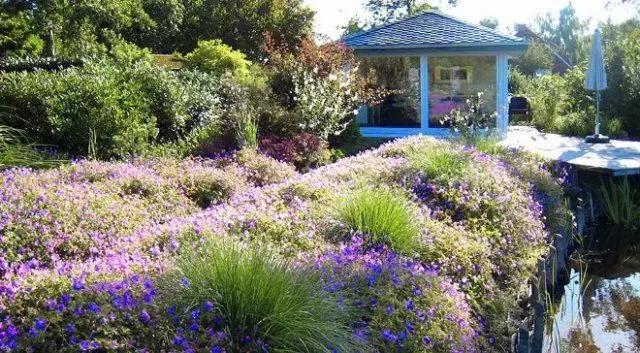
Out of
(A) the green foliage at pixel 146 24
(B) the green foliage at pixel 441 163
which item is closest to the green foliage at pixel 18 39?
(A) the green foliage at pixel 146 24

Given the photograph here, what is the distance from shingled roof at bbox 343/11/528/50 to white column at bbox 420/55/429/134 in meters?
0.58

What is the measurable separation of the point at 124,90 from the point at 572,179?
7.12 m

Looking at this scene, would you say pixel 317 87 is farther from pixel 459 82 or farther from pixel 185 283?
pixel 185 283

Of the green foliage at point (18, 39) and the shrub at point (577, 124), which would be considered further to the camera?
the green foliage at point (18, 39)

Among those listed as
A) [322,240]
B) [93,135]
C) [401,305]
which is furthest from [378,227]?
[93,135]

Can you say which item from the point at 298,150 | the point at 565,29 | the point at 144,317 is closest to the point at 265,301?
the point at 144,317

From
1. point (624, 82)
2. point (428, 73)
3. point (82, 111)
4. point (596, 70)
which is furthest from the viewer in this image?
point (624, 82)

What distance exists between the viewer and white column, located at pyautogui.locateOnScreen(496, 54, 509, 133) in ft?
48.4

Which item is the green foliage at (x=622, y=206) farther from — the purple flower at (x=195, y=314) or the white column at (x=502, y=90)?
the purple flower at (x=195, y=314)

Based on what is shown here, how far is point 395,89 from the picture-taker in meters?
15.5

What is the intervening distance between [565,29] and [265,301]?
316ft

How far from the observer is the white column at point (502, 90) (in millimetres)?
14766

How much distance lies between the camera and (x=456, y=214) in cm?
581

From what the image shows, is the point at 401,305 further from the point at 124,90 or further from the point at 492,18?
the point at 492,18
